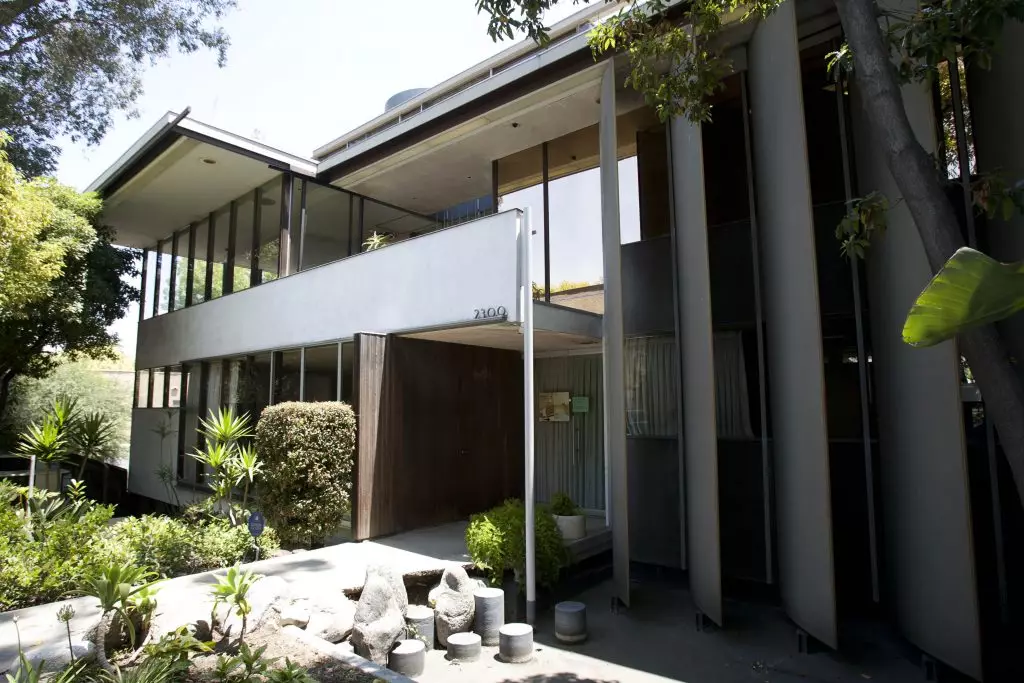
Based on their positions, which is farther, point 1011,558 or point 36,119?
point 36,119

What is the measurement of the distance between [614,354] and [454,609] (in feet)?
11.1

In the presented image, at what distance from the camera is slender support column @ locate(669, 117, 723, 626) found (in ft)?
21.4

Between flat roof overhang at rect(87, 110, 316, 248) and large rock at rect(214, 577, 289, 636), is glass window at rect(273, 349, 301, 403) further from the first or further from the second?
large rock at rect(214, 577, 289, 636)

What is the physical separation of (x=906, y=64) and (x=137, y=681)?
266 inches

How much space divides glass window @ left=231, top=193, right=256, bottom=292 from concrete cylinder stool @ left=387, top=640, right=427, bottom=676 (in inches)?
374

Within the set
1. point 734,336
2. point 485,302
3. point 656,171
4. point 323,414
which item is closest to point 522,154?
point 656,171

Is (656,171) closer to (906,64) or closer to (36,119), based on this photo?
(906,64)

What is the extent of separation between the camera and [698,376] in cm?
675

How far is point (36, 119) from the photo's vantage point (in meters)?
14.9

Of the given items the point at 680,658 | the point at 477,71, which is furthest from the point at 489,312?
the point at 477,71

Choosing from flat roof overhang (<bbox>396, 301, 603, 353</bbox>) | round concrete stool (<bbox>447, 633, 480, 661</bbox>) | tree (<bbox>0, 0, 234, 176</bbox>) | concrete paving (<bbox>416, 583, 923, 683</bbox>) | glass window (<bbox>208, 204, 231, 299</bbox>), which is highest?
tree (<bbox>0, 0, 234, 176</bbox>)

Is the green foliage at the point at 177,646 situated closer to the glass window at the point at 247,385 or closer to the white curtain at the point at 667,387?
the white curtain at the point at 667,387

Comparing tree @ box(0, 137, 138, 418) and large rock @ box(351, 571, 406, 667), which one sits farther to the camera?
tree @ box(0, 137, 138, 418)

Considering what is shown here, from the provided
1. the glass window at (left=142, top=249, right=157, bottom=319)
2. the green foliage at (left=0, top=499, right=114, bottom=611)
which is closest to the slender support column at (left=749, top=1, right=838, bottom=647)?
the green foliage at (left=0, top=499, right=114, bottom=611)
